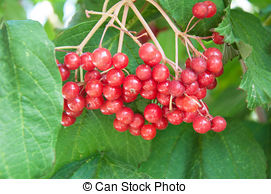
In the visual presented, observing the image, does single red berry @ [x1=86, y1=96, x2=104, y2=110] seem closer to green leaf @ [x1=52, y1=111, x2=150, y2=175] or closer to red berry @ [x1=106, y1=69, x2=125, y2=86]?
red berry @ [x1=106, y1=69, x2=125, y2=86]

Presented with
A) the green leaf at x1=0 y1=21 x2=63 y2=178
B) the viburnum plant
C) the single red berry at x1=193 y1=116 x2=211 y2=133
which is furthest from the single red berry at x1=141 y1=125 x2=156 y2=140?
the green leaf at x1=0 y1=21 x2=63 y2=178

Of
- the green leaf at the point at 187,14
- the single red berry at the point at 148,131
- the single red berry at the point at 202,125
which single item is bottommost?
the single red berry at the point at 148,131

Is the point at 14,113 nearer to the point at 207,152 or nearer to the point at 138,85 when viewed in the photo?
the point at 138,85

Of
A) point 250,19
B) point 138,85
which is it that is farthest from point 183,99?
point 250,19

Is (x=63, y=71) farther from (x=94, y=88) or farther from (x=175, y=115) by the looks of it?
(x=175, y=115)

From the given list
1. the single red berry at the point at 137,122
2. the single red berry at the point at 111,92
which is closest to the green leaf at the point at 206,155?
the single red berry at the point at 137,122

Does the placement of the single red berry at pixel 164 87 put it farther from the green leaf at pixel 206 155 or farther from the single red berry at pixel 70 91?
the green leaf at pixel 206 155
